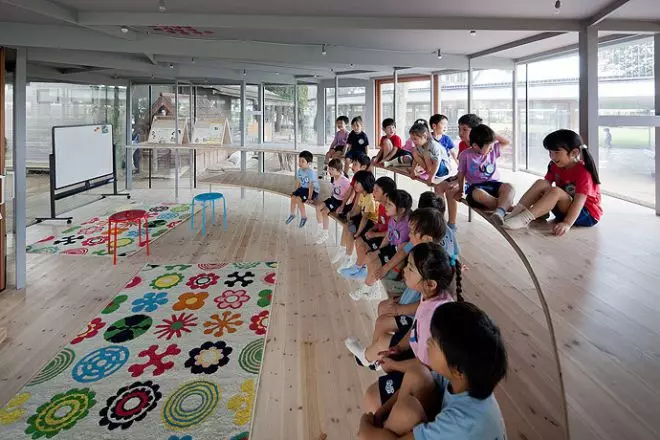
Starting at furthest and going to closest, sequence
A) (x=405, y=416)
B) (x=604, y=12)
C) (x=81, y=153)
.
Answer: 1. (x=81, y=153)
2. (x=604, y=12)
3. (x=405, y=416)

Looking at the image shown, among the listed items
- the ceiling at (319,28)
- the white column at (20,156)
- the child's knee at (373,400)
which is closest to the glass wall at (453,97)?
the ceiling at (319,28)

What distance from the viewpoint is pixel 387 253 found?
10.3 feet

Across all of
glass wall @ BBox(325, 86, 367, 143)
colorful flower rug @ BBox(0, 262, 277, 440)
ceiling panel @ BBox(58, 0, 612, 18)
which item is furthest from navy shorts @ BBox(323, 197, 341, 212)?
glass wall @ BBox(325, 86, 367, 143)

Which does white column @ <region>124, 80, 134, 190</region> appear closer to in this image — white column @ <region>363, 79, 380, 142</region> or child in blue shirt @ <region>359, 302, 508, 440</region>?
white column @ <region>363, 79, 380, 142</region>

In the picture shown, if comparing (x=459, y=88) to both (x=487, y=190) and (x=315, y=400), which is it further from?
(x=315, y=400)

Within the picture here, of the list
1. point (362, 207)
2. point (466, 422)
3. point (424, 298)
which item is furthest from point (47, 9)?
point (466, 422)

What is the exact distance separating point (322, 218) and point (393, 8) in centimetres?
302

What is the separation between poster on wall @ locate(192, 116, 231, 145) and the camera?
9.88 metres

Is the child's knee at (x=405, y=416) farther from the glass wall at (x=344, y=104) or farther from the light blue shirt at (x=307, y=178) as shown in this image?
the glass wall at (x=344, y=104)

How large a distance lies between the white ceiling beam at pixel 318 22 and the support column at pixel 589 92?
290 mm

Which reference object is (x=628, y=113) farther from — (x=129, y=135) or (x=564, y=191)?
(x=129, y=135)

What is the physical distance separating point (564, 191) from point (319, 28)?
228cm

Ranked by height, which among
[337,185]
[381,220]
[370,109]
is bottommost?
[381,220]

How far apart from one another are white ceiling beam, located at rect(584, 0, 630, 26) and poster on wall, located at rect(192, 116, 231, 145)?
25.0 ft
